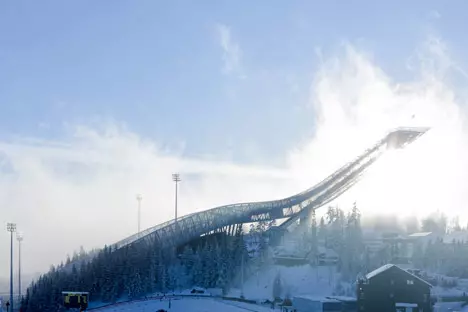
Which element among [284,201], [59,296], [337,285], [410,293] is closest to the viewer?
[410,293]

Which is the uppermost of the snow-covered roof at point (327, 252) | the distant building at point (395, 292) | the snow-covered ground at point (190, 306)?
the snow-covered roof at point (327, 252)

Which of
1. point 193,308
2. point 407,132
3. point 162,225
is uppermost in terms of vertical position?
point 407,132

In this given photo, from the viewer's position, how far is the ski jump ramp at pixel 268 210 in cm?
12181

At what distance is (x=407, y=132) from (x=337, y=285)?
34291mm

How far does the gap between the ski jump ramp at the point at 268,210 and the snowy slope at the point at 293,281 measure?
12.7 m

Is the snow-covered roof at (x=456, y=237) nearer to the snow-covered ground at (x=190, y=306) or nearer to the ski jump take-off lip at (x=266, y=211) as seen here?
the ski jump take-off lip at (x=266, y=211)

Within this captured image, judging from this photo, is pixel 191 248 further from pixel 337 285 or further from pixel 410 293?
pixel 410 293

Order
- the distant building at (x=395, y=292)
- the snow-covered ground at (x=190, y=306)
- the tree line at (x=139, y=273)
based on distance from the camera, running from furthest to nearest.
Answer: the tree line at (x=139, y=273) < the snow-covered ground at (x=190, y=306) < the distant building at (x=395, y=292)

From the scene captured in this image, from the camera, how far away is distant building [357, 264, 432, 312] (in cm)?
7844

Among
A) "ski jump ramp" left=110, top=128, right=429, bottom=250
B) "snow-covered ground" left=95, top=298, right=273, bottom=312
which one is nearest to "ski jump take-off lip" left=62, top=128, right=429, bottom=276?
"ski jump ramp" left=110, top=128, right=429, bottom=250

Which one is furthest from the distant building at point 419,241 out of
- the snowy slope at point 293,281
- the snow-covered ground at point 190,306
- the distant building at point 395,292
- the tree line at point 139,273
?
the snow-covered ground at point 190,306

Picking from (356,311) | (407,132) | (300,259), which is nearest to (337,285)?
(300,259)

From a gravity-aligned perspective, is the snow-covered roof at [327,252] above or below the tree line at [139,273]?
above

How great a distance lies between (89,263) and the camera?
4328 inches
